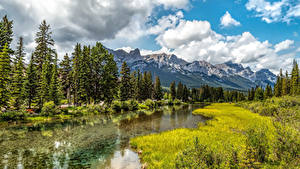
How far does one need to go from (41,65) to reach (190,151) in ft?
180

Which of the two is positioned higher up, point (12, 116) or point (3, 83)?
point (3, 83)

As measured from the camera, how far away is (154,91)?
105500mm

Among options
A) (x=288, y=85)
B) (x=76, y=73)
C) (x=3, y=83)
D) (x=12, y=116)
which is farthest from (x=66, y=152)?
(x=288, y=85)

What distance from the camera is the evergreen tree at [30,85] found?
37344mm

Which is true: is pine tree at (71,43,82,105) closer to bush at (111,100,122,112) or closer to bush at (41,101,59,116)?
bush at (111,100,122,112)

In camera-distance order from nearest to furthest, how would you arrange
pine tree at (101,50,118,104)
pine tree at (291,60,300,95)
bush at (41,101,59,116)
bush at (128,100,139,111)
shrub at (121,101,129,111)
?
1. bush at (41,101,59,116)
2. shrub at (121,101,129,111)
3. pine tree at (101,50,118,104)
4. bush at (128,100,139,111)
5. pine tree at (291,60,300,95)

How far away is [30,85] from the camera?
1491 inches

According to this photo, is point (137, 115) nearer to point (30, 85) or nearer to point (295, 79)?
point (30, 85)

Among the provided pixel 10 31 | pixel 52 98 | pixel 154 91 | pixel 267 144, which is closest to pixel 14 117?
pixel 52 98

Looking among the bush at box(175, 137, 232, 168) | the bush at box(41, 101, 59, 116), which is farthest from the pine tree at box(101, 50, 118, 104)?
the bush at box(175, 137, 232, 168)

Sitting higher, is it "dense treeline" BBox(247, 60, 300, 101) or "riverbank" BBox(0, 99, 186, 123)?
"dense treeline" BBox(247, 60, 300, 101)

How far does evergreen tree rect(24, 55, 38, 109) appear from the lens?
37.3m

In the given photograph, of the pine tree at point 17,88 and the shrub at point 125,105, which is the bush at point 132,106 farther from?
the pine tree at point 17,88

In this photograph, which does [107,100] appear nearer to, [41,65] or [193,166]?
[41,65]
